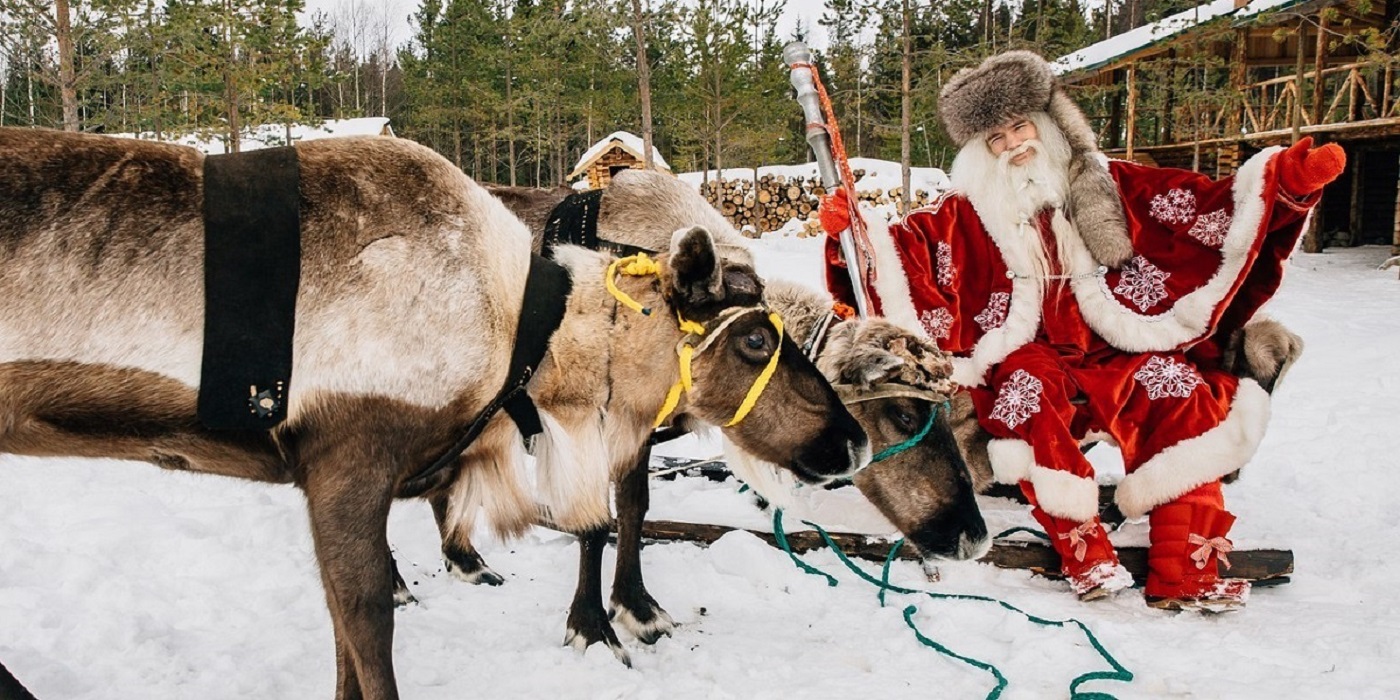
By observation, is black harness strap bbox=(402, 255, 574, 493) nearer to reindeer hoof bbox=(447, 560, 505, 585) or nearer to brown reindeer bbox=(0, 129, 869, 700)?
brown reindeer bbox=(0, 129, 869, 700)

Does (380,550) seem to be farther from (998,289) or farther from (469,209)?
(998,289)

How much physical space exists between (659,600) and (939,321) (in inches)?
67.9

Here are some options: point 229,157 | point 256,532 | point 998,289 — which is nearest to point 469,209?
point 229,157

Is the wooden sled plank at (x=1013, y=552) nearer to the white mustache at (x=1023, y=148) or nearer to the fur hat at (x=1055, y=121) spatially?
the fur hat at (x=1055, y=121)

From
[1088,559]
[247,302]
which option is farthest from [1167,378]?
[247,302]

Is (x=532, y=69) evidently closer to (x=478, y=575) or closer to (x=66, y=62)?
→ (x=66, y=62)

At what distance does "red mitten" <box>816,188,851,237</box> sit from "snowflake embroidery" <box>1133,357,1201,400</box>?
4.45ft

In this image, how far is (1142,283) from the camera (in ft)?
11.7

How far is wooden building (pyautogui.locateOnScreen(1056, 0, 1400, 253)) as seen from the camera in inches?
550

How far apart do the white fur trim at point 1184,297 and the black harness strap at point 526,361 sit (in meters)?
2.46

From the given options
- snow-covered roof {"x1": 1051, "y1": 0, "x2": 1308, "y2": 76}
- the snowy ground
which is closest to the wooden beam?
snow-covered roof {"x1": 1051, "y1": 0, "x2": 1308, "y2": 76}

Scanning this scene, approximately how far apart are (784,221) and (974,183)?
2020 cm

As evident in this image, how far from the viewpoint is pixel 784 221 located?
23.8 meters

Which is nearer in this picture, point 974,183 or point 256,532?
point 256,532
